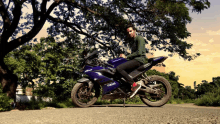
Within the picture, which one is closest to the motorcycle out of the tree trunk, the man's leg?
the man's leg

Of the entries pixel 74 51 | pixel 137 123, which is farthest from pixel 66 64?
pixel 137 123

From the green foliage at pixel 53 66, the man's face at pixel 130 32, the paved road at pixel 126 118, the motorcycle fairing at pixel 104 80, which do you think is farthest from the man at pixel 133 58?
the green foliage at pixel 53 66

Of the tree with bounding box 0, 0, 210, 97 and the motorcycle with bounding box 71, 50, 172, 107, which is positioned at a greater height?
the tree with bounding box 0, 0, 210, 97

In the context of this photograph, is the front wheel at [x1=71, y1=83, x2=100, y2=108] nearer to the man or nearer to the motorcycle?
the motorcycle

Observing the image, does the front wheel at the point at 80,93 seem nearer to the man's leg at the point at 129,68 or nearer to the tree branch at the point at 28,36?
the man's leg at the point at 129,68

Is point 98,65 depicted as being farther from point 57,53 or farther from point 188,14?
point 57,53

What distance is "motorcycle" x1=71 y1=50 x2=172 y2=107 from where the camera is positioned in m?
6.12

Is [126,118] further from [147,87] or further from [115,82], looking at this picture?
[147,87]

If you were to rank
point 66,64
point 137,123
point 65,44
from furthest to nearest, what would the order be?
point 65,44 < point 66,64 < point 137,123

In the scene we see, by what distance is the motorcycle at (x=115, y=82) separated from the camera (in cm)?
612

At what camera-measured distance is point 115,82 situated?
616 centimetres

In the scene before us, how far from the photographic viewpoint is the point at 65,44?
482 inches

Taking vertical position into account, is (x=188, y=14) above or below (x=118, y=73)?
above

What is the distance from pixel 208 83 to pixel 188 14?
306 inches
